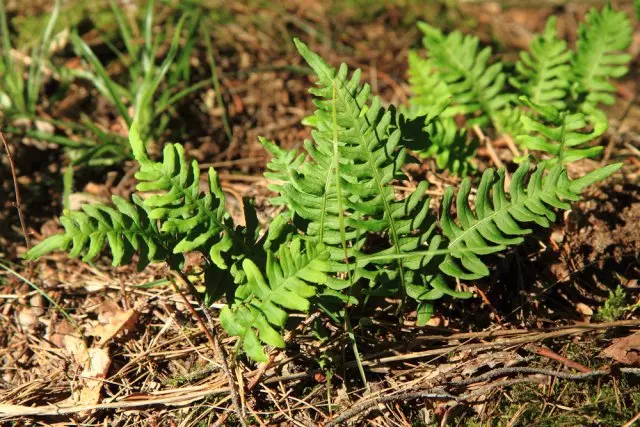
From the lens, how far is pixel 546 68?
129 inches

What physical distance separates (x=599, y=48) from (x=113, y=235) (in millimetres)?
2602

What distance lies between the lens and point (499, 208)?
2.44 meters

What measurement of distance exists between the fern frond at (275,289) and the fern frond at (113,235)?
374 mm

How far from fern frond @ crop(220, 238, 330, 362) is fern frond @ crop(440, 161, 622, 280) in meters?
0.54

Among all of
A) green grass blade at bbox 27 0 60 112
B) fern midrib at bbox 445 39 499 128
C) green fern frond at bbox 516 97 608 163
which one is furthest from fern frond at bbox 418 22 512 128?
green grass blade at bbox 27 0 60 112

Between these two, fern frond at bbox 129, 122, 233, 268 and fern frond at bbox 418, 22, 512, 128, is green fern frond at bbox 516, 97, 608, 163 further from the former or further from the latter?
fern frond at bbox 129, 122, 233, 268

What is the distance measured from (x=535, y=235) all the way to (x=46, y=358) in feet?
7.56

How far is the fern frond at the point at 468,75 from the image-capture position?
3.30 meters

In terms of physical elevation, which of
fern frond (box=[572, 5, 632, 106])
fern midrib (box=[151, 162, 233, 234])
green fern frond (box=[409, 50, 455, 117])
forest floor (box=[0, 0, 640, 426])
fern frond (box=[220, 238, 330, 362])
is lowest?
forest floor (box=[0, 0, 640, 426])

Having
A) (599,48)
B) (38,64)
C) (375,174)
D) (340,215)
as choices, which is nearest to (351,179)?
(375,174)

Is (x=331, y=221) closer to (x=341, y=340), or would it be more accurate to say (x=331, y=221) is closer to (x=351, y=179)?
(x=351, y=179)

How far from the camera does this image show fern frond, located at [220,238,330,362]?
2.10 meters

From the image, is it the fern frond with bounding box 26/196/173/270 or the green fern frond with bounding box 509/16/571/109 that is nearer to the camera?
the fern frond with bounding box 26/196/173/270

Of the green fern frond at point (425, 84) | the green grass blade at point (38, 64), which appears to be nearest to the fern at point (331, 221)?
the green fern frond at point (425, 84)
